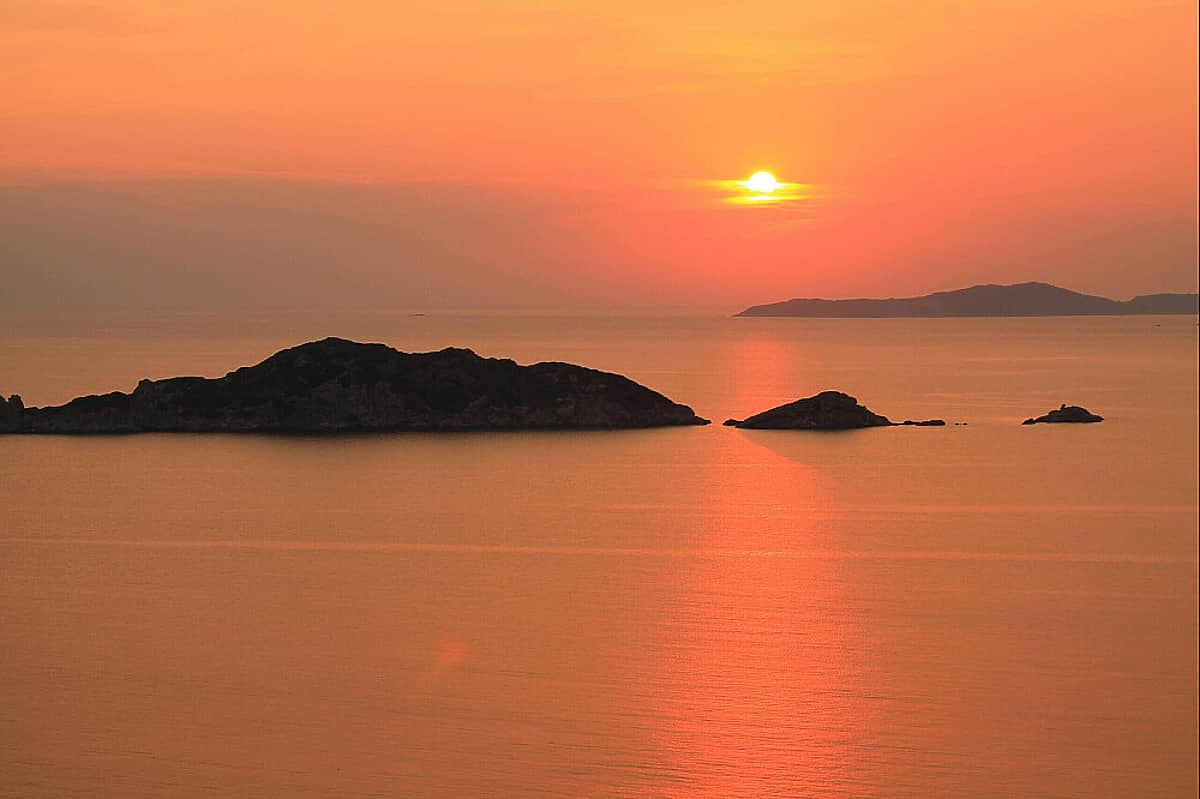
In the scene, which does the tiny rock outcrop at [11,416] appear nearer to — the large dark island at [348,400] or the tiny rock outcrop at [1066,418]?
the large dark island at [348,400]

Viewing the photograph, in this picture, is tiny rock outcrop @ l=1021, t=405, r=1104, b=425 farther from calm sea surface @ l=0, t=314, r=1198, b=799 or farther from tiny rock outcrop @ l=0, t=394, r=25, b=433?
tiny rock outcrop @ l=0, t=394, r=25, b=433

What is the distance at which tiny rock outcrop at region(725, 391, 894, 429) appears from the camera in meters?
78.9

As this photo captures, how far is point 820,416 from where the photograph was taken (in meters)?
78.9

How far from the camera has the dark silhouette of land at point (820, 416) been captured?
259 feet

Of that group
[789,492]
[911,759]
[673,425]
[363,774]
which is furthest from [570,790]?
[673,425]

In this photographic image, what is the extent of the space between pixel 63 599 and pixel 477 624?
37.5ft

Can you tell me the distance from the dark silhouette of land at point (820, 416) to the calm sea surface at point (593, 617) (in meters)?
5.88

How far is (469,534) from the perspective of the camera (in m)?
48.8

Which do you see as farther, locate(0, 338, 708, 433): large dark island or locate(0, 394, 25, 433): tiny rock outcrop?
locate(0, 338, 708, 433): large dark island

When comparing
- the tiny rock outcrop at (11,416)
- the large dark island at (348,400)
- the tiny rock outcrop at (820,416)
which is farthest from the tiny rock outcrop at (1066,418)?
the tiny rock outcrop at (11,416)

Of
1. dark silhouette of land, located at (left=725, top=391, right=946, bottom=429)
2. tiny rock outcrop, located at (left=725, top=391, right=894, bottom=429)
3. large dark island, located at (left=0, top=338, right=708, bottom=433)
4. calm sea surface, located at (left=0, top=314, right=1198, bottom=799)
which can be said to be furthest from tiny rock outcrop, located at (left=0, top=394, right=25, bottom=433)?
tiny rock outcrop, located at (left=725, top=391, right=894, bottom=429)

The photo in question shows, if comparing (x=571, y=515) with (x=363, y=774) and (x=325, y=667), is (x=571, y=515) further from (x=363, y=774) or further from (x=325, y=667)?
(x=363, y=774)

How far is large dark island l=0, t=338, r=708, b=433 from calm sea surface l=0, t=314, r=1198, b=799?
2833 millimetres

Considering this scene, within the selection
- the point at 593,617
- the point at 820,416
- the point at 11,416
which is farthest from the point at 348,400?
the point at 593,617
